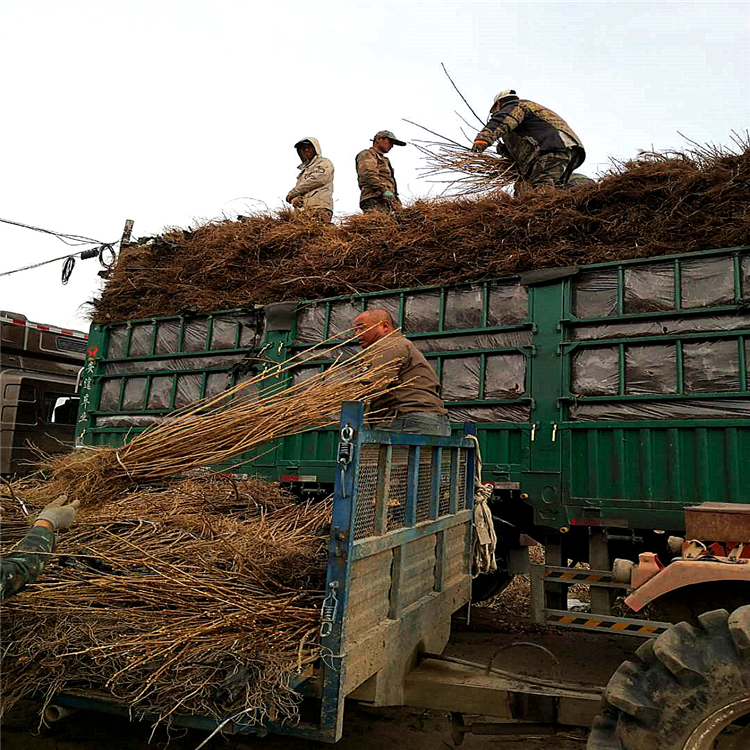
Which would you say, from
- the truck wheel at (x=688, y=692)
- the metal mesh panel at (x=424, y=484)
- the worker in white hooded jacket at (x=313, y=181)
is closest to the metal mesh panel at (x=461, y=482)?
the metal mesh panel at (x=424, y=484)

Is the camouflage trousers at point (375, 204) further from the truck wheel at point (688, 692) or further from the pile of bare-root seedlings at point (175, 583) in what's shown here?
the truck wheel at point (688, 692)

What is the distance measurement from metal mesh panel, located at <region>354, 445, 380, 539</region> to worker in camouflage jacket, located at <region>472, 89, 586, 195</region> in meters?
4.24

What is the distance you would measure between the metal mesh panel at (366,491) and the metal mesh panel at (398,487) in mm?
166

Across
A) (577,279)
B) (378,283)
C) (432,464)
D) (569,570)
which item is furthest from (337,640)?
(378,283)

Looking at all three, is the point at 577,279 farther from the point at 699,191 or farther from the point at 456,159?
the point at 456,159

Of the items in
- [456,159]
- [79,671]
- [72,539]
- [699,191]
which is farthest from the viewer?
[456,159]

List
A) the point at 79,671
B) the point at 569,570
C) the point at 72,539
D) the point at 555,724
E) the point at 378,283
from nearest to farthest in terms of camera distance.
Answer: the point at 79,671, the point at 555,724, the point at 72,539, the point at 569,570, the point at 378,283

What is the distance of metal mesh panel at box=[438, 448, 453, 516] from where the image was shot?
3428mm

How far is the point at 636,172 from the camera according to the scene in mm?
4840

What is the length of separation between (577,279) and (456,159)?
2.39 m

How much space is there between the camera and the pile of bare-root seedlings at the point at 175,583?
2.20 m

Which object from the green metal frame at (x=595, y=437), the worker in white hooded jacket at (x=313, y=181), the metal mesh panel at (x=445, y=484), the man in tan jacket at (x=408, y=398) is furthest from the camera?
the worker in white hooded jacket at (x=313, y=181)

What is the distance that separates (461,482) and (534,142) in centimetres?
378

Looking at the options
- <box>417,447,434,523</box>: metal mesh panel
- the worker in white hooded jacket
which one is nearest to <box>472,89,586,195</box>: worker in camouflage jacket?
the worker in white hooded jacket
